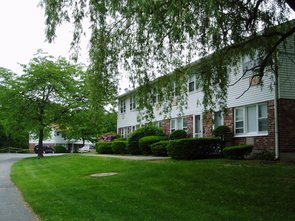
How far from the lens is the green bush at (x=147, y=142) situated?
1075 inches

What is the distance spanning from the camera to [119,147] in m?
32.4

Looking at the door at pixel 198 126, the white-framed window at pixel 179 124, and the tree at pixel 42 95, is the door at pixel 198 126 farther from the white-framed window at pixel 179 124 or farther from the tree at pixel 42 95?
the tree at pixel 42 95

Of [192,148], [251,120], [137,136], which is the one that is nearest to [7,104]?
[137,136]

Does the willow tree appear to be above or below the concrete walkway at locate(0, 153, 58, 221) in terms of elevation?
above

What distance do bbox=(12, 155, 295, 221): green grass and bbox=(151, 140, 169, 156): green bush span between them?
8.32m

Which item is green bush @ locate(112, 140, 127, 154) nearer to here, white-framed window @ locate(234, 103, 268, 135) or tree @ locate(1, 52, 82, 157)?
tree @ locate(1, 52, 82, 157)

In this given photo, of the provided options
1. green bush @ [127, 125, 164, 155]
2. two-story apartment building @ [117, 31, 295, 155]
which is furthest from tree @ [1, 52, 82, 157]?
two-story apartment building @ [117, 31, 295, 155]

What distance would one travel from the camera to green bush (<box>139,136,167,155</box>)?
89.6ft

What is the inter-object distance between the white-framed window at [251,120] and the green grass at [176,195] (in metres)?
4.28

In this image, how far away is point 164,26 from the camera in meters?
10.6

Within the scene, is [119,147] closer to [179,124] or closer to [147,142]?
[147,142]

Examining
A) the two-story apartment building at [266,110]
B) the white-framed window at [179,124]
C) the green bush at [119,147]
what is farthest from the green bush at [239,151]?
the green bush at [119,147]

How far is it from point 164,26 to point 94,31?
231 cm

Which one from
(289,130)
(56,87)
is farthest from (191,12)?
(56,87)
